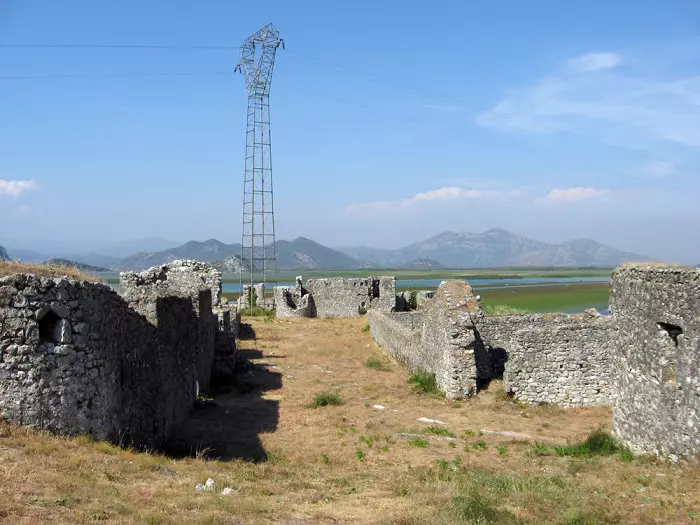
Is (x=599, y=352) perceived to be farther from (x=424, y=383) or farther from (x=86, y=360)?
(x=86, y=360)

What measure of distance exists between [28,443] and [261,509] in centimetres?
307

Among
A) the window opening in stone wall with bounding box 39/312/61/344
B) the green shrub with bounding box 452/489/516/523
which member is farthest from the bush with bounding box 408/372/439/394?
the window opening in stone wall with bounding box 39/312/61/344

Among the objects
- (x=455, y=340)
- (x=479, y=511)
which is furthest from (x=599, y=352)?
(x=479, y=511)

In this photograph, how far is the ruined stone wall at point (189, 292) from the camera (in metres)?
12.0

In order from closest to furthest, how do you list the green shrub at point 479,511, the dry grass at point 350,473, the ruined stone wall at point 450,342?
the dry grass at point 350,473
the green shrub at point 479,511
the ruined stone wall at point 450,342

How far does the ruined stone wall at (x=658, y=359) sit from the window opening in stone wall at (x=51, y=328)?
31.5 feet

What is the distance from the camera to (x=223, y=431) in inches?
540

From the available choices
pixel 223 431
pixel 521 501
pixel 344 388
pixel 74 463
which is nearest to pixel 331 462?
pixel 223 431

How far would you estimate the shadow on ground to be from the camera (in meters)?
11.9

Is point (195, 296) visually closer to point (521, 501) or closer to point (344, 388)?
point (344, 388)

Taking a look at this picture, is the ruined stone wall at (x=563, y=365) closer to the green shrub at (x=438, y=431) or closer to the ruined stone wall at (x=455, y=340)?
the ruined stone wall at (x=455, y=340)

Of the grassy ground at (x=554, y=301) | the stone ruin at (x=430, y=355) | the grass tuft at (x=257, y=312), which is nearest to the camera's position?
the stone ruin at (x=430, y=355)

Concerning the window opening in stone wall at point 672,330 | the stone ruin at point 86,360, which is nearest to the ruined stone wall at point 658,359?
the window opening in stone wall at point 672,330

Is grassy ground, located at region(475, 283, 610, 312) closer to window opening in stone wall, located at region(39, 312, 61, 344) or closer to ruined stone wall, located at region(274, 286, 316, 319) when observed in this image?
ruined stone wall, located at region(274, 286, 316, 319)
